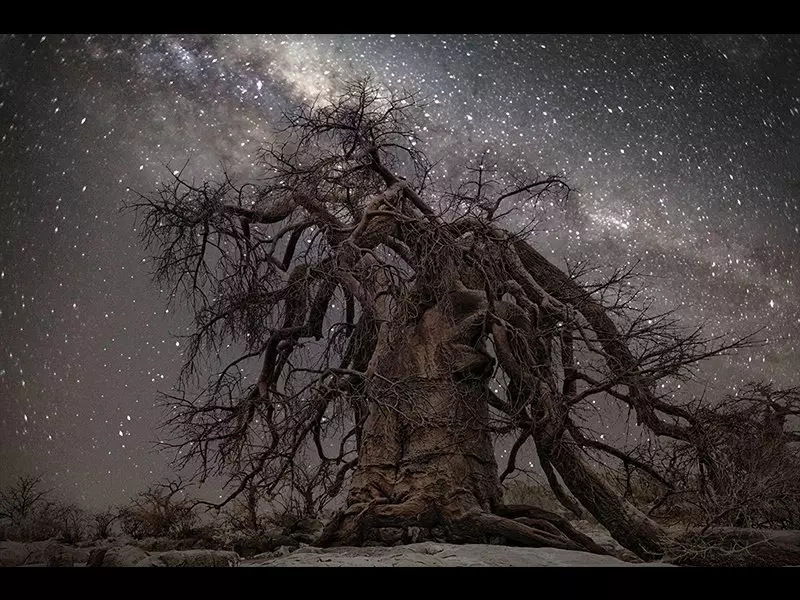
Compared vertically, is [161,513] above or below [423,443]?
below

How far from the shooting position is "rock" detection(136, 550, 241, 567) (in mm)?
3928

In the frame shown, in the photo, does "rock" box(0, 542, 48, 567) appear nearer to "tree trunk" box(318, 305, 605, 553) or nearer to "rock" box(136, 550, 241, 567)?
"rock" box(136, 550, 241, 567)

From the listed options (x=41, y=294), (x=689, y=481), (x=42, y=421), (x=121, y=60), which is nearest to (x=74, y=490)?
(x=42, y=421)

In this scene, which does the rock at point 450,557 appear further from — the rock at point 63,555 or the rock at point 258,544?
the rock at point 63,555

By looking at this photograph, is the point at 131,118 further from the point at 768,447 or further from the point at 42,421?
the point at 768,447

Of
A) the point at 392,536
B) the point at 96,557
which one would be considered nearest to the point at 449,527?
the point at 392,536

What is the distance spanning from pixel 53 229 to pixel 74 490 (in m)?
1.07

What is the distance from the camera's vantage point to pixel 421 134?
418 centimetres

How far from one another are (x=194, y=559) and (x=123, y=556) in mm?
283

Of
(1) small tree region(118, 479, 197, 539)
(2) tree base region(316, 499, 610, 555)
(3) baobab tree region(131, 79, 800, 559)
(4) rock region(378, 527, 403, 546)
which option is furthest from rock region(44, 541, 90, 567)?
(4) rock region(378, 527, 403, 546)

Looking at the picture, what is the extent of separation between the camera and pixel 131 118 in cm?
419

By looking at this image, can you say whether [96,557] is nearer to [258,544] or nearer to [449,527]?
[258,544]

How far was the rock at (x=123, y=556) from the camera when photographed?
3949mm

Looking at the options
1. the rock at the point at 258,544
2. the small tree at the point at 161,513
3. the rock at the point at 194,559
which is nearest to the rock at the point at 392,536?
the rock at the point at 258,544
